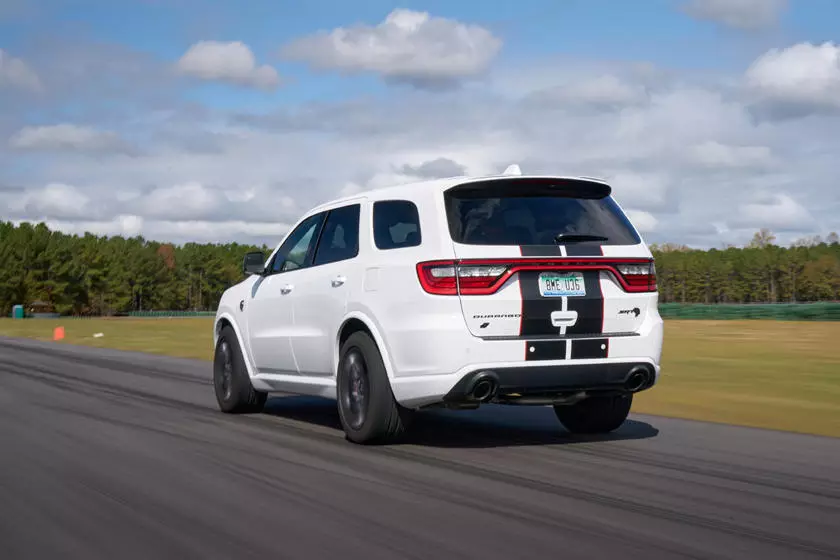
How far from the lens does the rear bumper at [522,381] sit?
7.22 meters

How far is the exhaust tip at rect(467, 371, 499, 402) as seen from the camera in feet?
23.6

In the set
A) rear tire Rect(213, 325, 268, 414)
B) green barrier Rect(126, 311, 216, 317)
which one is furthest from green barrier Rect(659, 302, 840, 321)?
green barrier Rect(126, 311, 216, 317)

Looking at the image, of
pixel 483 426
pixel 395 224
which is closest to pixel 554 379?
pixel 395 224

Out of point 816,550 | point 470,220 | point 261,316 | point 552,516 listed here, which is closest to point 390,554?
point 552,516

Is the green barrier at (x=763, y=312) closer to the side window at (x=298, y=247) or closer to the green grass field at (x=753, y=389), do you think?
the green grass field at (x=753, y=389)

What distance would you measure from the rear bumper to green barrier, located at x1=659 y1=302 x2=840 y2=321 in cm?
4372

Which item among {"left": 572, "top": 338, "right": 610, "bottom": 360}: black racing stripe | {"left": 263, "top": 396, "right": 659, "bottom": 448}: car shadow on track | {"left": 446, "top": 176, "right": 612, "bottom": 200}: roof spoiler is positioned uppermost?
{"left": 446, "top": 176, "right": 612, "bottom": 200}: roof spoiler

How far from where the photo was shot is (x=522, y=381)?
7.28 m

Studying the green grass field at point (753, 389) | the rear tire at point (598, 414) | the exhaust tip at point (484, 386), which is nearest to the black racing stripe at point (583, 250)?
the exhaust tip at point (484, 386)

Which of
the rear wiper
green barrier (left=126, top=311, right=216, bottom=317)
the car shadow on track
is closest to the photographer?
the rear wiper

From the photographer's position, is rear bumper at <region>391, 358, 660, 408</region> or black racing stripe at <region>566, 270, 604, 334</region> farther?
black racing stripe at <region>566, 270, 604, 334</region>

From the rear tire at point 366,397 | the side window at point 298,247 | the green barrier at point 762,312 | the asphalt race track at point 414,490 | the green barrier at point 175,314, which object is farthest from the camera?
the green barrier at point 175,314

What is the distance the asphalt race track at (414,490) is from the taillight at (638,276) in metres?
1.18

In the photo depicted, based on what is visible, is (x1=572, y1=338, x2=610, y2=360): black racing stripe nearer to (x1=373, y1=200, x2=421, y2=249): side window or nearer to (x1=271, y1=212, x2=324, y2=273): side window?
(x1=373, y1=200, x2=421, y2=249): side window
